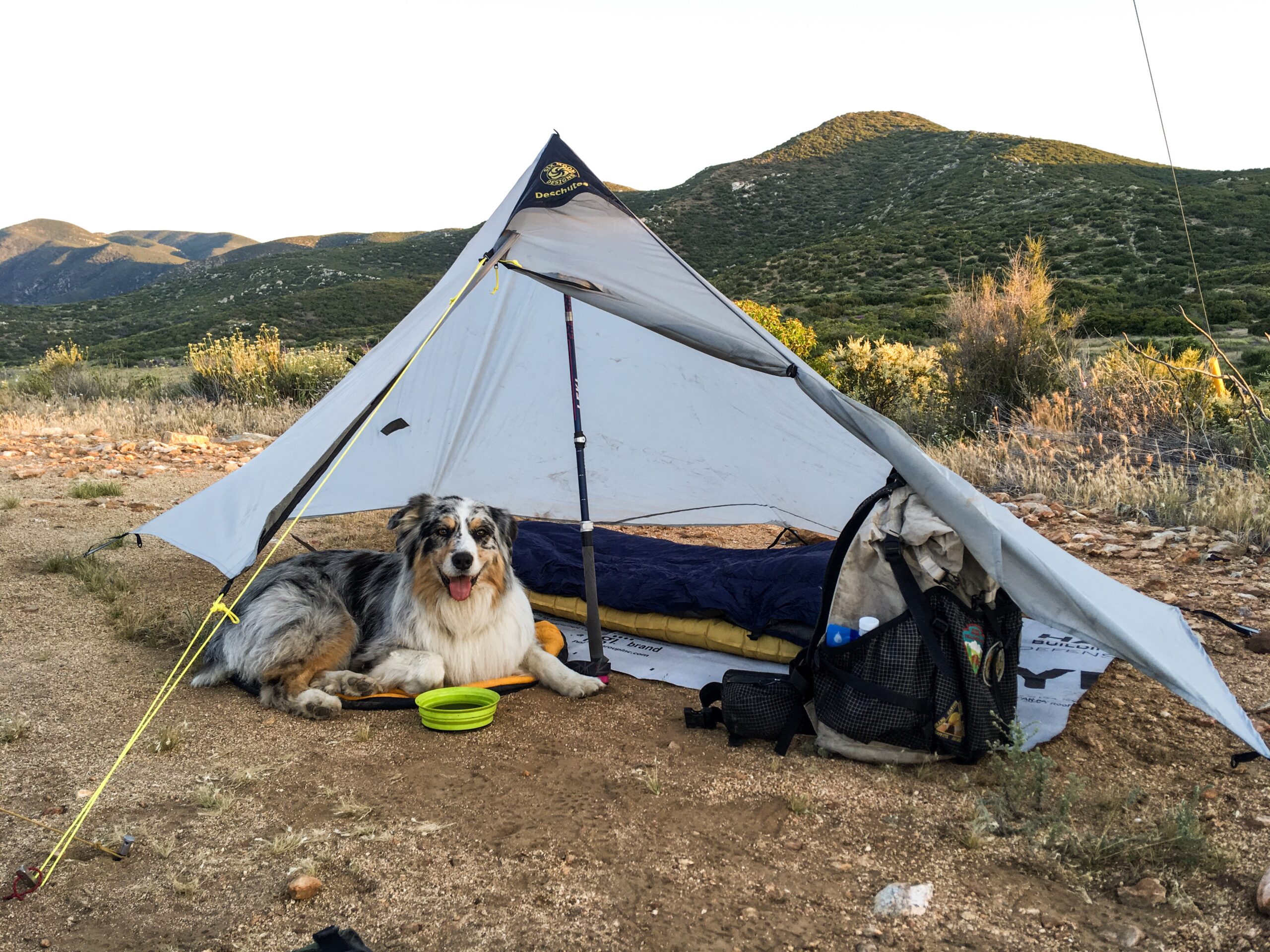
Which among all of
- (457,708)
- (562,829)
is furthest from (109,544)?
(562,829)

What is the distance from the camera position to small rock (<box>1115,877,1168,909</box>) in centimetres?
226

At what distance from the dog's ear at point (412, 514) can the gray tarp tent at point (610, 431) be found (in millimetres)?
463

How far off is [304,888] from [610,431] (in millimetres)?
4262

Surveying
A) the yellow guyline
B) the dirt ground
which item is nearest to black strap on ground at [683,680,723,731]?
the dirt ground

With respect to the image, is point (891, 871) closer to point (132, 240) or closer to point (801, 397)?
point (801, 397)

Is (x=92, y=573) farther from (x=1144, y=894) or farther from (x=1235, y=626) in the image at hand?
(x=1235, y=626)

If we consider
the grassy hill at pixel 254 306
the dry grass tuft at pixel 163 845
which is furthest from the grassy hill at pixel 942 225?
the dry grass tuft at pixel 163 845

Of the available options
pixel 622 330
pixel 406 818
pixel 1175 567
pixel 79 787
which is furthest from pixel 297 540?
pixel 1175 567

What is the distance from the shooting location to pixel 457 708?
381 centimetres

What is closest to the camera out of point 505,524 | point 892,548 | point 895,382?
point 892,548

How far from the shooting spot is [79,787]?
302 cm

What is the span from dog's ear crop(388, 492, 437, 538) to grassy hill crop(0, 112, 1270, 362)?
1495 centimetres

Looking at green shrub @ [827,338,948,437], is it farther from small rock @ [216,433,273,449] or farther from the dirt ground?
small rock @ [216,433,273,449]

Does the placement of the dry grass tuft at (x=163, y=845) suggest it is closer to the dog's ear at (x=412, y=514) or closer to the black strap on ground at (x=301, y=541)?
the dog's ear at (x=412, y=514)
